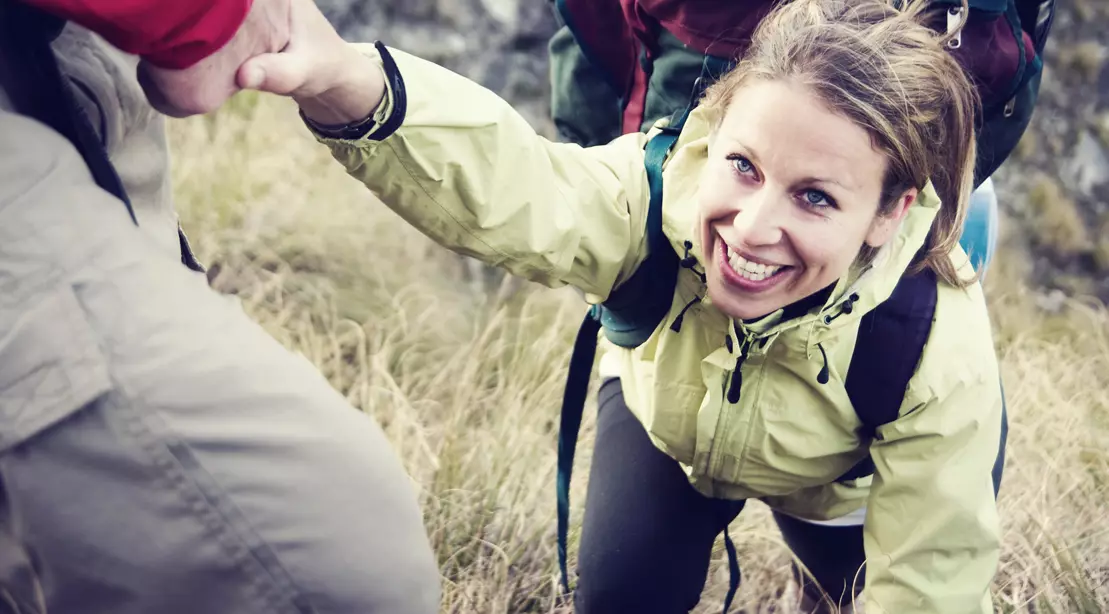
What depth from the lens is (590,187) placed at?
56.0 inches

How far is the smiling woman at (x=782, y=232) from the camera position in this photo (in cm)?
124

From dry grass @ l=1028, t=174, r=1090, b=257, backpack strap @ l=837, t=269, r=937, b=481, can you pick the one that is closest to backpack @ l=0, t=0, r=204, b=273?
backpack strap @ l=837, t=269, r=937, b=481

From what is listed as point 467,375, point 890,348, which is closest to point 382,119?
point 890,348

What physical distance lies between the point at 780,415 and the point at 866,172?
468 millimetres

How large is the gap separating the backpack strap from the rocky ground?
3.09m

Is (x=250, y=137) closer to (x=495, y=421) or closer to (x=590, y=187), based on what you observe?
(x=495, y=421)

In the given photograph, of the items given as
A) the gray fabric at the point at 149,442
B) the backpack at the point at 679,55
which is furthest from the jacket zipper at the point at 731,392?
the gray fabric at the point at 149,442

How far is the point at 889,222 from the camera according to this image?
1438mm

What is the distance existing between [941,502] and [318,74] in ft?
4.00

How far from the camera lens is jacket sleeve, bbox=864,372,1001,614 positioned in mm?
1502

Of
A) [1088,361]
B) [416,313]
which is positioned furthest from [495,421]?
[1088,361]

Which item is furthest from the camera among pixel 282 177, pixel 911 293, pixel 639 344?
pixel 282 177

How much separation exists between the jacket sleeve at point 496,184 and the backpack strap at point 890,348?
0.42 m

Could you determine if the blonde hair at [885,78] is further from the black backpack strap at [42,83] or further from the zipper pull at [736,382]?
the black backpack strap at [42,83]
